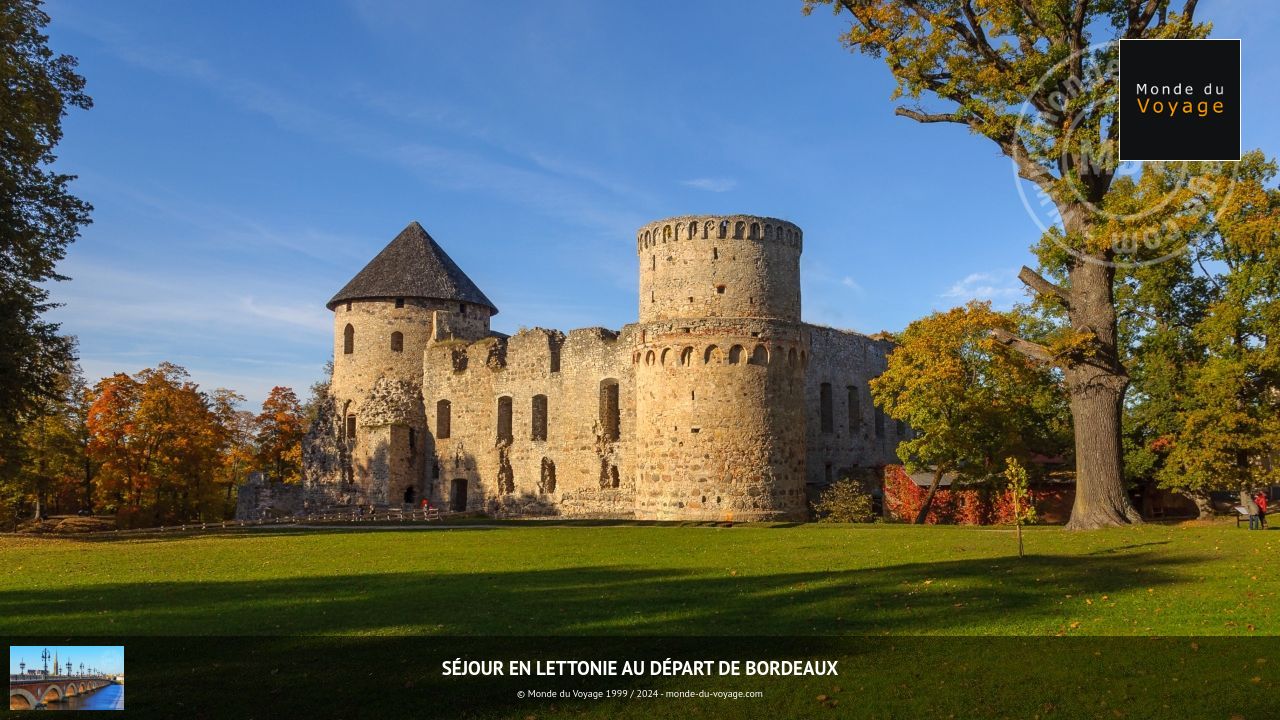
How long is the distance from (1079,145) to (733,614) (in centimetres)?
1292

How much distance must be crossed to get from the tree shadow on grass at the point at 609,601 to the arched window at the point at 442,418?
25.6 meters

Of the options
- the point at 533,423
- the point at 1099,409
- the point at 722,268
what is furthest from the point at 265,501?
the point at 1099,409

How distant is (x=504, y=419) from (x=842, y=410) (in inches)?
494

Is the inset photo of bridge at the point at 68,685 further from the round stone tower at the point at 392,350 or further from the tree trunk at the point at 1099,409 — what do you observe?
the round stone tower at the point at 392,350

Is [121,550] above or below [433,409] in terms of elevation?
below

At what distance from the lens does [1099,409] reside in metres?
20.0

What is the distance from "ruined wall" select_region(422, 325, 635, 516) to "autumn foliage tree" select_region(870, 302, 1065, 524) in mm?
8912

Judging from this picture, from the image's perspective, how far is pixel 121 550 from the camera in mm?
19750

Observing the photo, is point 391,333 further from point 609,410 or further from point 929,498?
point 929,498

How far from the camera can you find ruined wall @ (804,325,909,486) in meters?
35.3

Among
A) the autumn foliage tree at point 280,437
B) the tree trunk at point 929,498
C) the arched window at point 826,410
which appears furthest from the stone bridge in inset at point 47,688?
the autumn foliage tree at point 280,437

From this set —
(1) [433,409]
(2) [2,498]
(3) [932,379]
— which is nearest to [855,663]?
(3) [932,379]

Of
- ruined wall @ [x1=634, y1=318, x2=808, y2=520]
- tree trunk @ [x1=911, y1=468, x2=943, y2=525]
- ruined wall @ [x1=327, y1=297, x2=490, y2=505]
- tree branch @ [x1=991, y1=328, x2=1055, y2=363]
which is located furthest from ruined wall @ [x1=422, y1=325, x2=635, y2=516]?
tree branch @ [x1=991, y1=328, x2=1055, y2=363]

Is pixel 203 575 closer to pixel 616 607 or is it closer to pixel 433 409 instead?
pixel 616 607
